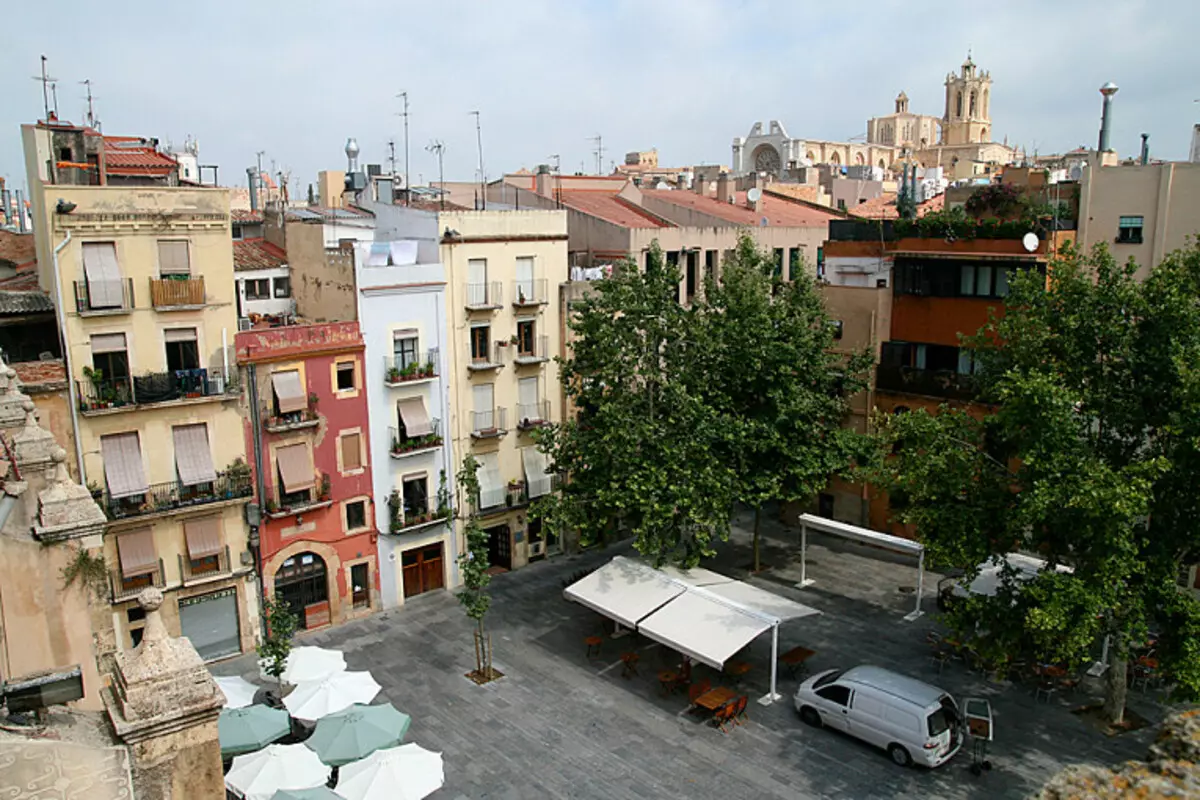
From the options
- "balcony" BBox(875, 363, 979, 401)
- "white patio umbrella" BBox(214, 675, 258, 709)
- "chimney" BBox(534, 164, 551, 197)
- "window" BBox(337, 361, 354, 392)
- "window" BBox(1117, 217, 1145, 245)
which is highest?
"chimney" BBox(534, 164, 551, 197)

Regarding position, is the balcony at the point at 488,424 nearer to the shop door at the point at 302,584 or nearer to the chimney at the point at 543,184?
the shop door at the point at 302,584

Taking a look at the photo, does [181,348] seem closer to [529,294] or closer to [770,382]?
[529,294]

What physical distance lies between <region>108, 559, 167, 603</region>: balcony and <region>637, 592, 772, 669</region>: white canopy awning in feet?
45.2

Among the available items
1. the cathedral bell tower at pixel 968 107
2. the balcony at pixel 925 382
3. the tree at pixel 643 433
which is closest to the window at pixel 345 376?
the tree at pixel 643 433

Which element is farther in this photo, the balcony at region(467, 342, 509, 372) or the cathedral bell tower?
the cathedral bell tower

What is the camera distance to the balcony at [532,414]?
3409 cm

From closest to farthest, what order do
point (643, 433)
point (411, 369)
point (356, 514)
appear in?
point (643, 433), point (356, 514), point (411, 369)

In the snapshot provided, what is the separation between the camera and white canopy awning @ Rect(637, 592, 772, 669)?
23.9 meters

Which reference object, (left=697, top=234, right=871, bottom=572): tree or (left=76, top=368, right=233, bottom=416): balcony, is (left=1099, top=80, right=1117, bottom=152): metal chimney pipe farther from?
(left=76, top=368, right=233, bottom=416): balcony

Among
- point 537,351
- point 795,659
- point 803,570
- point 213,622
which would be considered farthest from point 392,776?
point 537,351

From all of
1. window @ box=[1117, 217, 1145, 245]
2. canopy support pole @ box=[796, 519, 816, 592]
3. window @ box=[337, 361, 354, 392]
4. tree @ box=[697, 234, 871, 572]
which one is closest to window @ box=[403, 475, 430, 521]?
window @ box=[337, 361, 354, 392]

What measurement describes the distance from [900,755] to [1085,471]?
7943 mm

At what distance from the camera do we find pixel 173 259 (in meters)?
27.0

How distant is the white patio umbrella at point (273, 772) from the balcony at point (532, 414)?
612 inches
